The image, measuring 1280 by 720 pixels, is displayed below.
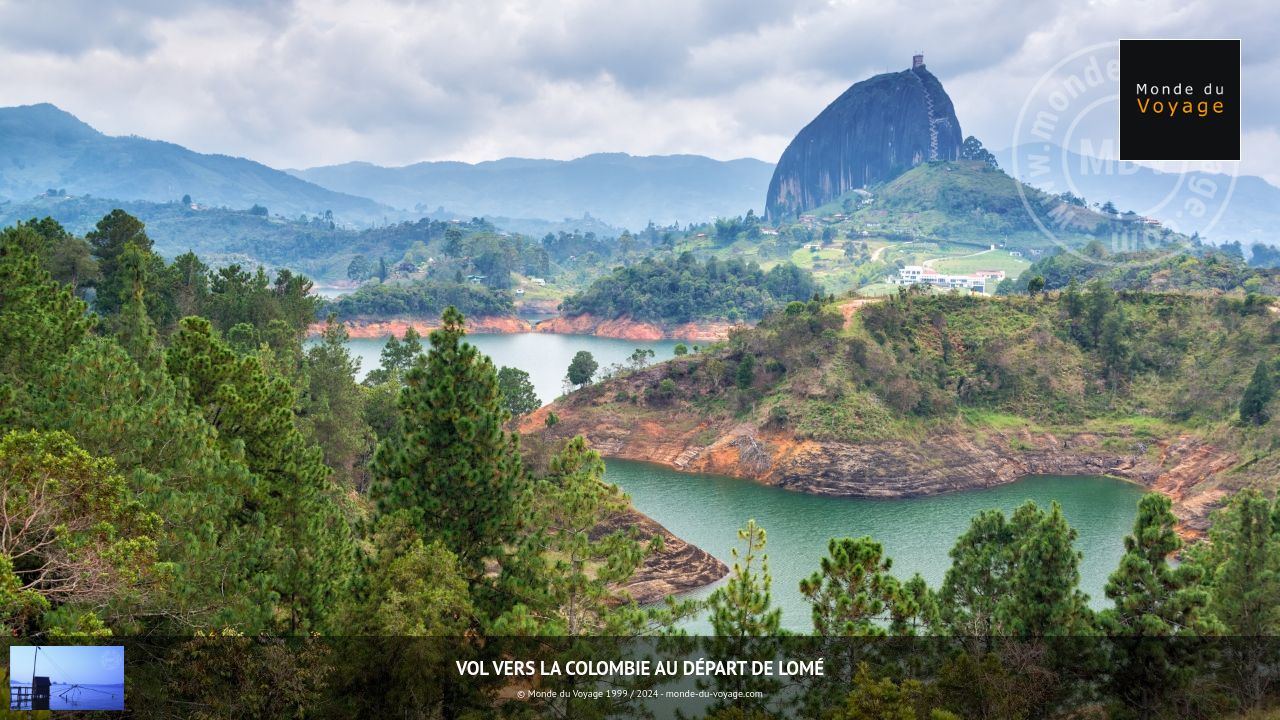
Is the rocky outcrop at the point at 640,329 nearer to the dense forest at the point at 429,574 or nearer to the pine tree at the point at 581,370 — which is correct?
the pine tree at the point at 581,370

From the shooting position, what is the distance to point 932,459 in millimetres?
55125

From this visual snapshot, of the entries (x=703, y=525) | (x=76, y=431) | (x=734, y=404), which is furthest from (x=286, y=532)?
(x=734, y=404)

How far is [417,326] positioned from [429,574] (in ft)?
371

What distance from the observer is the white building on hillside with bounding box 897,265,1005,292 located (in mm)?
123688

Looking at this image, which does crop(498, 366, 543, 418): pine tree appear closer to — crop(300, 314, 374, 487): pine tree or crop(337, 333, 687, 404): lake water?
crop(300, 314, 374, 487): pine tree

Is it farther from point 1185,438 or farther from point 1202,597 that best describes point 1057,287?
point 1202,597

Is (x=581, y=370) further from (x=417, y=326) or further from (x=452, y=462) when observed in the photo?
(x=417, y=326)

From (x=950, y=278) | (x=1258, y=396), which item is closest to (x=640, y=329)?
(x=950, y=278)

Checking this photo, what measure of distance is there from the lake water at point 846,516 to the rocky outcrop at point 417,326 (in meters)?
69.7

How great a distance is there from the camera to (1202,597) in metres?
17.0

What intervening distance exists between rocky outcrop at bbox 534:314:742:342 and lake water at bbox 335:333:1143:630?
58.5 metres

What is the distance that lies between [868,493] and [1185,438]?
→ 19.8 meters

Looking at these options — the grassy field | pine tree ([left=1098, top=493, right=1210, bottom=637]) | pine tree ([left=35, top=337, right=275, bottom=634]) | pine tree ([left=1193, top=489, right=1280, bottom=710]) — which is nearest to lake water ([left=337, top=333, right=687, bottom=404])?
the grassy field

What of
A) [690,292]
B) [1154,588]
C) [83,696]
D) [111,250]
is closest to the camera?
[83,696]
